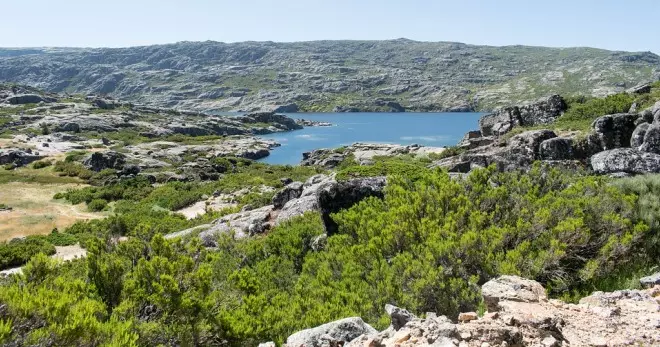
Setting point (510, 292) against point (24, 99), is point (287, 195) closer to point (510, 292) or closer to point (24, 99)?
point (510, 292)

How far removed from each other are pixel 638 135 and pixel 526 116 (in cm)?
1882

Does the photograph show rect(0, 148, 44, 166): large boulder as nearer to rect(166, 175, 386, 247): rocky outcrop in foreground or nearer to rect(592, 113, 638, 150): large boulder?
rect(166, 175, 386, 247): rocky outcrop in foreground

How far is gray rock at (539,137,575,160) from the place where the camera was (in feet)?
75.7

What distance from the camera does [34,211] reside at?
38.6 m

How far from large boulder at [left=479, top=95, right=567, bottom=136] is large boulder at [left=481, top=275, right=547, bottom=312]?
32.4 meters

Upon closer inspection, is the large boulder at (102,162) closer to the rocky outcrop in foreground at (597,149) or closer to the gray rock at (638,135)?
the rocky outcrop in foreground at (597,149)

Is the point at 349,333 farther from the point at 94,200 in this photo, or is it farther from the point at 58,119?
the point at 58,119

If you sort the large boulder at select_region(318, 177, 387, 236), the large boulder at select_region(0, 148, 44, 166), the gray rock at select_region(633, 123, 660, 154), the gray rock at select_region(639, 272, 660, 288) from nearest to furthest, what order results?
the gray rock at select_region(639, 272, 660, 288) < the large boulder at select_region(318, 177, 387, 236) < the gray rock at select_region(633, 123, 660, 154) < the large boulder at select_region(0, 148, 44, 166)

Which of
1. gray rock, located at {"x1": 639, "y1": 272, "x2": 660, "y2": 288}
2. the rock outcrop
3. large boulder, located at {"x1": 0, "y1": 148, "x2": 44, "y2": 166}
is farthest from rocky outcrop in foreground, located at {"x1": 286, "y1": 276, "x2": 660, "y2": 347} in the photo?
large boulder, located at {"x1": 0, "y1": 148, "x2": 44, "y2": 166}

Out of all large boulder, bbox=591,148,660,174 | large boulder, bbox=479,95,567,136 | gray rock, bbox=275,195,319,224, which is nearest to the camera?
large boulder, bbox=591,148,660,174

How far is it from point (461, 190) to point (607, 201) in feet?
11.1

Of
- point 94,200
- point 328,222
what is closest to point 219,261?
point 328,222

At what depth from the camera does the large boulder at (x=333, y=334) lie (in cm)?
672

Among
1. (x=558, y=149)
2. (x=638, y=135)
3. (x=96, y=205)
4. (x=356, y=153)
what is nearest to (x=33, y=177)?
(x=96, y=205)
